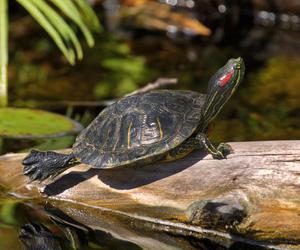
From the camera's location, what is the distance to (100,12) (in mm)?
8547

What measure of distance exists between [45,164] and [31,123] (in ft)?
3.97

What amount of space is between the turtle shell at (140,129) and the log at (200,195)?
0.17 meters

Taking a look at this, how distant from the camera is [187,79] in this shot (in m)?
6.51

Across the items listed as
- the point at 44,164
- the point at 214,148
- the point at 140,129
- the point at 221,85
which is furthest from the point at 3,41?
the point at 214,148

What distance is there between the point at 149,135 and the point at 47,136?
132 cm

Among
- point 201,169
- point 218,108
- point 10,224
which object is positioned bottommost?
point 10,224

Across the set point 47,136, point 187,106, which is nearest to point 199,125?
point 187,106

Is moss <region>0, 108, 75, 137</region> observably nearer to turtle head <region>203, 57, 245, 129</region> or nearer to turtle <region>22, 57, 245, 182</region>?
turtle <region>22, 57, 245, 182</region>

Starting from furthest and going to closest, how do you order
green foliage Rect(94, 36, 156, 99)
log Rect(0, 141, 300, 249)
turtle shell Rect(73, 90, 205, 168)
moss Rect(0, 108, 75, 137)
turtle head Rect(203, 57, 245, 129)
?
green foliage Rect(94, 36, 156, 99)
moss Rect(0, 108, 75, 137)
turtle head Rect(203, 57, 245, 129)
turtle shell Rect(73, 90, 205, 168)
log Rect(0, 141, 300, 249)

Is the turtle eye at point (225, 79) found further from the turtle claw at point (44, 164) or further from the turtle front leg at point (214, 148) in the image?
the turtle claw at point (44, 164)

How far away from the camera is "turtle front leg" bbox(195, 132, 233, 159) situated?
3453 millimetres

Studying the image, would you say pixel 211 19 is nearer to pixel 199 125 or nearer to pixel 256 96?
pixel 256 96

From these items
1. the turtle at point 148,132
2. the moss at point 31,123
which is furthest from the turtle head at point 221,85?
the moss at point 31,123

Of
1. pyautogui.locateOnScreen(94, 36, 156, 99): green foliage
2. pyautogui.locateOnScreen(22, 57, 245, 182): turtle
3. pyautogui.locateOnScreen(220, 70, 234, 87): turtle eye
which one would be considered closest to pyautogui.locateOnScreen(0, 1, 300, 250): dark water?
pyautogui.locateOnScreen(94, 36, 156, 99): green foliage
